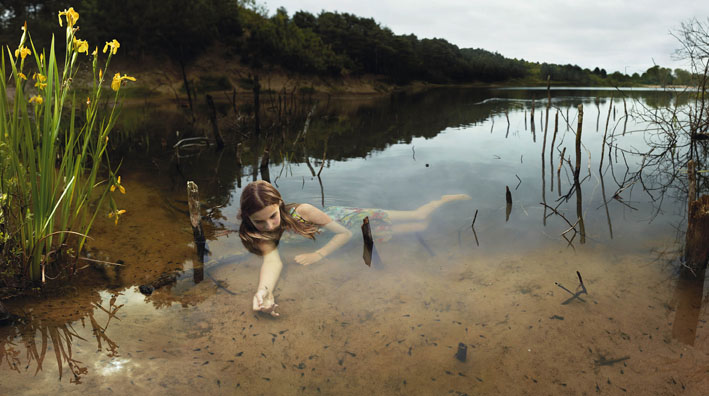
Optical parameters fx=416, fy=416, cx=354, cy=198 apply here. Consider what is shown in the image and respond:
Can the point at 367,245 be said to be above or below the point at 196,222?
below

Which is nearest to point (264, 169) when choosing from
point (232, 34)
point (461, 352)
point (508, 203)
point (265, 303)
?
point (508, 203)

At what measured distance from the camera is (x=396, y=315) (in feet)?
14.7

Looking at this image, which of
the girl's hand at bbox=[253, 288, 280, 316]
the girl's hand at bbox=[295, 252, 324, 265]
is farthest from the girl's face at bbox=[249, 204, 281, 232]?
the girl's hand at bbox=[253, 288, 280, 316]

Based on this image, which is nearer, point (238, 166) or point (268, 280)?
point (268, 280)

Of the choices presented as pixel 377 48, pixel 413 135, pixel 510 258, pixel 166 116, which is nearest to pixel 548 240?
pixel 510 258

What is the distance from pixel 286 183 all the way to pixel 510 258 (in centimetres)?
592

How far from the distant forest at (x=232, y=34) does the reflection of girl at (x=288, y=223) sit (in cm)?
1820

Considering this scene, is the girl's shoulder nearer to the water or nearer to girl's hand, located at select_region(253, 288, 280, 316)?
the water

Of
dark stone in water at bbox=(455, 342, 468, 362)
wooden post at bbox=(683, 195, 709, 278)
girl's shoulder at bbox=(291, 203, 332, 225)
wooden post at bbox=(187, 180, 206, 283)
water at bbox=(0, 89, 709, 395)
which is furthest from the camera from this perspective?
girl's shoulder at bbox=(291, 203, 332, 225)

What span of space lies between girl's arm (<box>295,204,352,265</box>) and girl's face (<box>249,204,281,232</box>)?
61 cm

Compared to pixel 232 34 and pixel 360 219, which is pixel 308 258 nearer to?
pixel 360 219

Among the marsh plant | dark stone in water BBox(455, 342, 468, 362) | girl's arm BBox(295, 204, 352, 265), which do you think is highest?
the marsh plant

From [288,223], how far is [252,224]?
21.4 inches

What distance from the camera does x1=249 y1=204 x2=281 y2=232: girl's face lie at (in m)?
5.91
